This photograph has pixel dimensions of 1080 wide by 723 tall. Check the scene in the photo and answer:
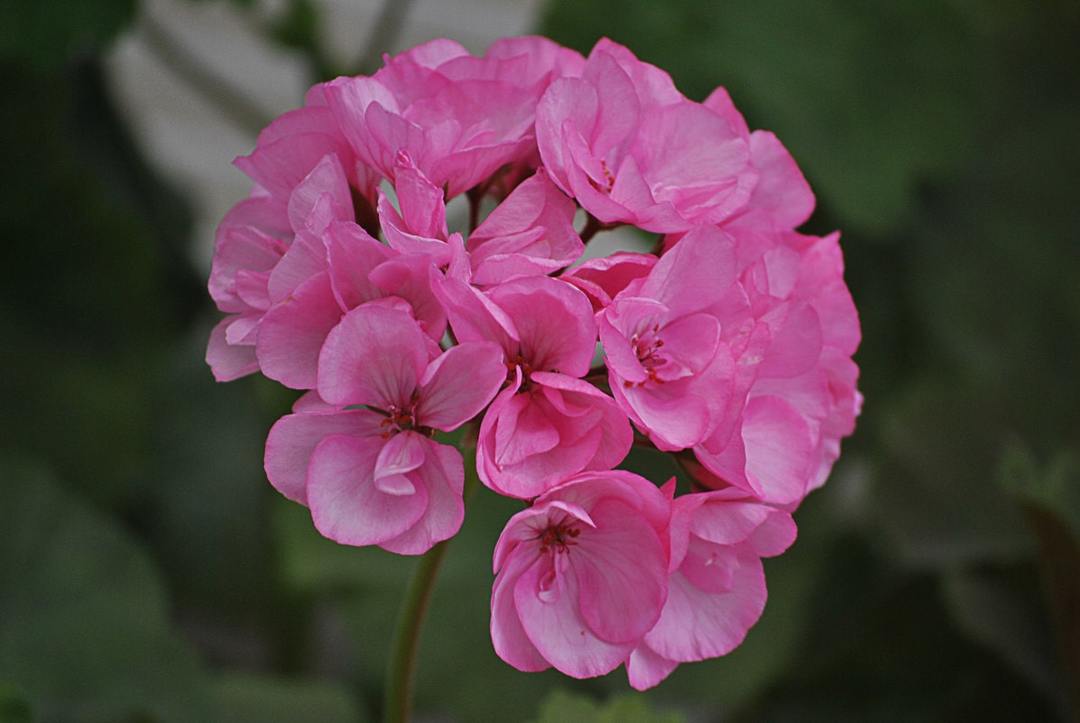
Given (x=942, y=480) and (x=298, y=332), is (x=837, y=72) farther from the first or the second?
(x=298, y=332)

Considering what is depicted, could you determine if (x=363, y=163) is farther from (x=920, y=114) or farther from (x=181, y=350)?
(x=181, y=350)

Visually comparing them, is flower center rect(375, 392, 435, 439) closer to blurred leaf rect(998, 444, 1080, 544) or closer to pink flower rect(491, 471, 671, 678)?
pink flower rect(491, 471, 671, 678)

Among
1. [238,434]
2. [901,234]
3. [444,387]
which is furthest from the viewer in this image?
[238,434]

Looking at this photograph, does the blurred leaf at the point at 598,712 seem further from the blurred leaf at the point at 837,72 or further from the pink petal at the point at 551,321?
the blurred leaf at the point at 837,72

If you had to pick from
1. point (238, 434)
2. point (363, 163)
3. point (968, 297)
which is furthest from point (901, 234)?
point (363, 163)

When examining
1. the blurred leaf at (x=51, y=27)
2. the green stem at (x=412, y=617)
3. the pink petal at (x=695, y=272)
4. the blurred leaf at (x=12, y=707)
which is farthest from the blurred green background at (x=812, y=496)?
the pink petal at (x=695, y=272)

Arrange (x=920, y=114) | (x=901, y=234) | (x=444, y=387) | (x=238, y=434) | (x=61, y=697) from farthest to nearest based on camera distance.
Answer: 1. (x=238, y=434)
2. (x=901, y=234)
3. (x=920, y=114)
4. (x=61, y=697)
5. (x=444, y=387)

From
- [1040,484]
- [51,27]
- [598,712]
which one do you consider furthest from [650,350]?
[51,27]
